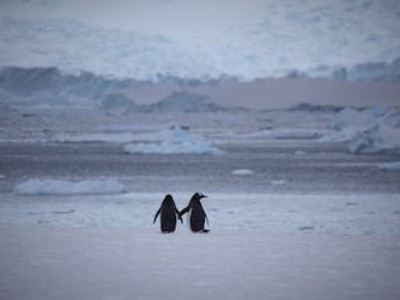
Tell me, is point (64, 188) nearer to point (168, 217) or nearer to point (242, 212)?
point (242, 212)

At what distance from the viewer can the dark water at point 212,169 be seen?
1667cm

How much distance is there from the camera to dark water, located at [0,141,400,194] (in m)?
16.7

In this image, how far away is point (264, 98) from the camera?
6625cm

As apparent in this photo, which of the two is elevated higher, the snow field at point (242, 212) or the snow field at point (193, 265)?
the snow field at point (242, 212)

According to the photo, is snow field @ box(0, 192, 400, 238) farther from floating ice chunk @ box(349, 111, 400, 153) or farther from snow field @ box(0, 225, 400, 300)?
floating ice chunk @ box(349, 111, 400, 153)

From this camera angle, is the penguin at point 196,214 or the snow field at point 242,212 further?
the snow field at point 242,212

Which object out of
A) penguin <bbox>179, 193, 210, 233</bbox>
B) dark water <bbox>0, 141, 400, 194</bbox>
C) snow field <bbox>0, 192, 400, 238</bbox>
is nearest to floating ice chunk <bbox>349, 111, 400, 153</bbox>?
dark water <bbox>0, 141, 400, 194</bbox>

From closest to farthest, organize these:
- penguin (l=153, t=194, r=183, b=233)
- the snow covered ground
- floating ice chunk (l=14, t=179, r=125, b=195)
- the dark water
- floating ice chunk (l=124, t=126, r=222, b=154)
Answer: the snow covered ground → penguin (l=153, t=194, r=183, b=233) → floating ice chunk (l=14, t=179, r=125, b=195) → the dark water → floating ice chunk (l=124, t=126, r=222, b=154)

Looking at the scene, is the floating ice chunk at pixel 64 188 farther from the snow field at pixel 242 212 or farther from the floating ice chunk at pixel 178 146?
the floating ice chunk at pixel 178 146

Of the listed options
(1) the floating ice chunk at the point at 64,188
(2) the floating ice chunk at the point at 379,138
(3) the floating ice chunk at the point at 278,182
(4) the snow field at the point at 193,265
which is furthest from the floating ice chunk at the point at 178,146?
(4) the snow field at the point at 193,265

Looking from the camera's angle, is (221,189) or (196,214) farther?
(221,189)

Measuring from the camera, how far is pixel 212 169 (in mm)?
22328

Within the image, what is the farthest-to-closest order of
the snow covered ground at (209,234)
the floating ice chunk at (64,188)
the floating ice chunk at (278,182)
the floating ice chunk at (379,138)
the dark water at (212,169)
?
1. the floating ice chunk at (379,138)
2. the floating ice chunk at (278,182)
3. the dark water at (212,169)
4. the floating ice chunk at (64,188)
5. the snow covered ground at (209,234)

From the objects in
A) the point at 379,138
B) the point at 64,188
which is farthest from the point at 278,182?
the point at 379,138
